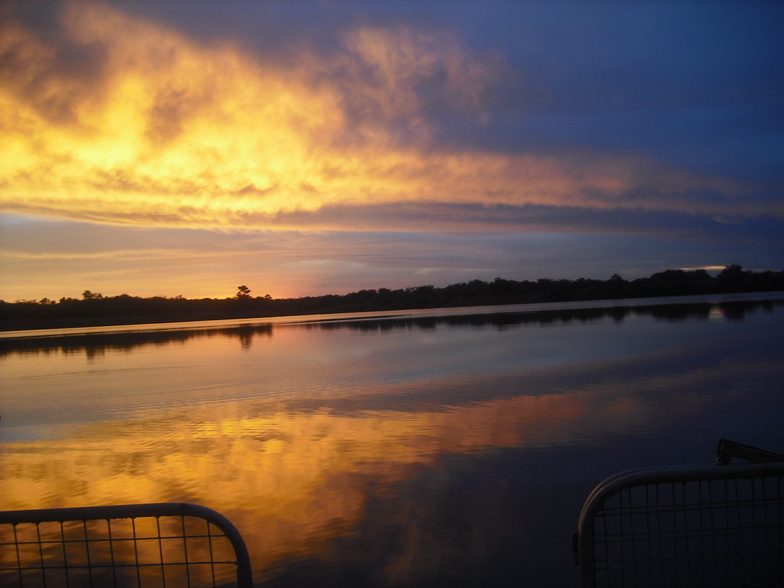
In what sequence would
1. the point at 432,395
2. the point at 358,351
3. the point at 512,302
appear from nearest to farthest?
the point at 432,395
the point at 358,351
the point at 512,302

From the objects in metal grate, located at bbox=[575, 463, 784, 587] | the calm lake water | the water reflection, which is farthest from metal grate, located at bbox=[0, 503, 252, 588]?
Result: the water reflection

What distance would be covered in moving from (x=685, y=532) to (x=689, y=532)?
1.29 meters

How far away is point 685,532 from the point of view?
120 inches

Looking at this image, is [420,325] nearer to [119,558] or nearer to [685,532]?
[119,558]

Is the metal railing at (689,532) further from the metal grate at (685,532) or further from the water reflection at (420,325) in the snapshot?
the water reflection at (420,325)

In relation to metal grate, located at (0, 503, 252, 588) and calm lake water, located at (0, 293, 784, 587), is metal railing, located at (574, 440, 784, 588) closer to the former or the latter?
calm lake water, located at (0, 293, 784, 587)

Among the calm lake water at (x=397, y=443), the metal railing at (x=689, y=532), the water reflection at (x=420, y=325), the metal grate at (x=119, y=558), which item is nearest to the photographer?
the metal railing at (x=689, y=532)

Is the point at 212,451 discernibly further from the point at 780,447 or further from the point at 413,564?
the point at 780,447

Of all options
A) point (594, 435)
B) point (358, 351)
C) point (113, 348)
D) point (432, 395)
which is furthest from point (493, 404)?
point (113, 348)

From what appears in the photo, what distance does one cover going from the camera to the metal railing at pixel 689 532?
2715 millimetres

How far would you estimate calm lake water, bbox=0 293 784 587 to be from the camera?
15.9 ft

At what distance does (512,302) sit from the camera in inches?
2680

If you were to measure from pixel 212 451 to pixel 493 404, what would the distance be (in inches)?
174

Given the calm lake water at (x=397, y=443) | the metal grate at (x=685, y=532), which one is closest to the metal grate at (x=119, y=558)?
the calm lake water at (x=397, y=443)
